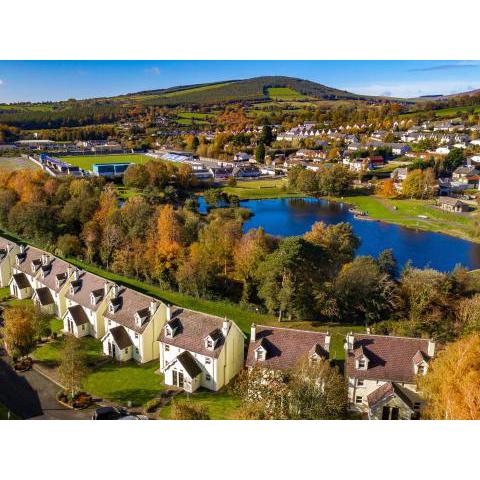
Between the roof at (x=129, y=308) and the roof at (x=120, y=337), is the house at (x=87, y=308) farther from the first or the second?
the roof at (x=120, y=337)

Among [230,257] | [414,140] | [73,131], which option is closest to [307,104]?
[414,140]

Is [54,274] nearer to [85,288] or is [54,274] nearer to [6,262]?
[85,288]

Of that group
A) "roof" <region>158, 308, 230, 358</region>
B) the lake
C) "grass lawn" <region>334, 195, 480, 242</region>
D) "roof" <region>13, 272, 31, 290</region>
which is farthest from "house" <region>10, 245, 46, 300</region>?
"grass lawn" <region>334, 195, 480, 242</region>

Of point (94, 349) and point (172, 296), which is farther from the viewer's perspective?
point (172, 296)

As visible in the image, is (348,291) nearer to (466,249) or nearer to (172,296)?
(172,296)

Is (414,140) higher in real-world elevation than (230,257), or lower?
higher
